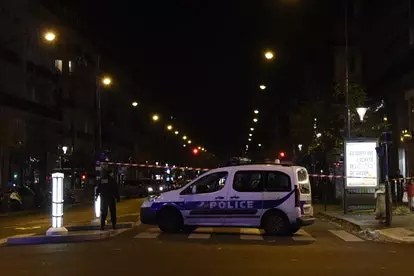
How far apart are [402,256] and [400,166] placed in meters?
28.3

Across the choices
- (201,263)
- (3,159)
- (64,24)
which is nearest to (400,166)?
(3,159)

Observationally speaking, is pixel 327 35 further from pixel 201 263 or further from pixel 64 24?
pixel 201 263

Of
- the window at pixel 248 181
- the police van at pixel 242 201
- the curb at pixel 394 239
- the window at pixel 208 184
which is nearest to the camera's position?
the curb at pixel 394 239

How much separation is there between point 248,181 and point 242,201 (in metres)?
0.62

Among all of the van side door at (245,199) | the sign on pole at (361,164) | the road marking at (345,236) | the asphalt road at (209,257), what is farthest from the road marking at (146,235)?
the sign on pole at (361,164)

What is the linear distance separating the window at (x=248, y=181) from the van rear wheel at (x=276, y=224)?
81 centimetres

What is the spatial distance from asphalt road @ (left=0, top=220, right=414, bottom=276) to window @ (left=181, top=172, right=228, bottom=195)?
151 cm

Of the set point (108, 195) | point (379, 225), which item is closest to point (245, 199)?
point (108, 195)

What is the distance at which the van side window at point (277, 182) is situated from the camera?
739 inches

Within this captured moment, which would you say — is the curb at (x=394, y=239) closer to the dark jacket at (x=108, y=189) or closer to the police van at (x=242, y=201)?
the police van at (x=242, y=201)

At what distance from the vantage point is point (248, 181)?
19.1 meters

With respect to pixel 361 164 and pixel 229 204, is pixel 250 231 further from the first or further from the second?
pixel 361 164

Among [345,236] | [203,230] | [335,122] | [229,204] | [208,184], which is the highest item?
[335,122]

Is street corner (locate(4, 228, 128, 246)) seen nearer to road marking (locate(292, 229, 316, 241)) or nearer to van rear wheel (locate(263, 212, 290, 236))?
van rear wheel (locate(263, 212, 290, 236))
